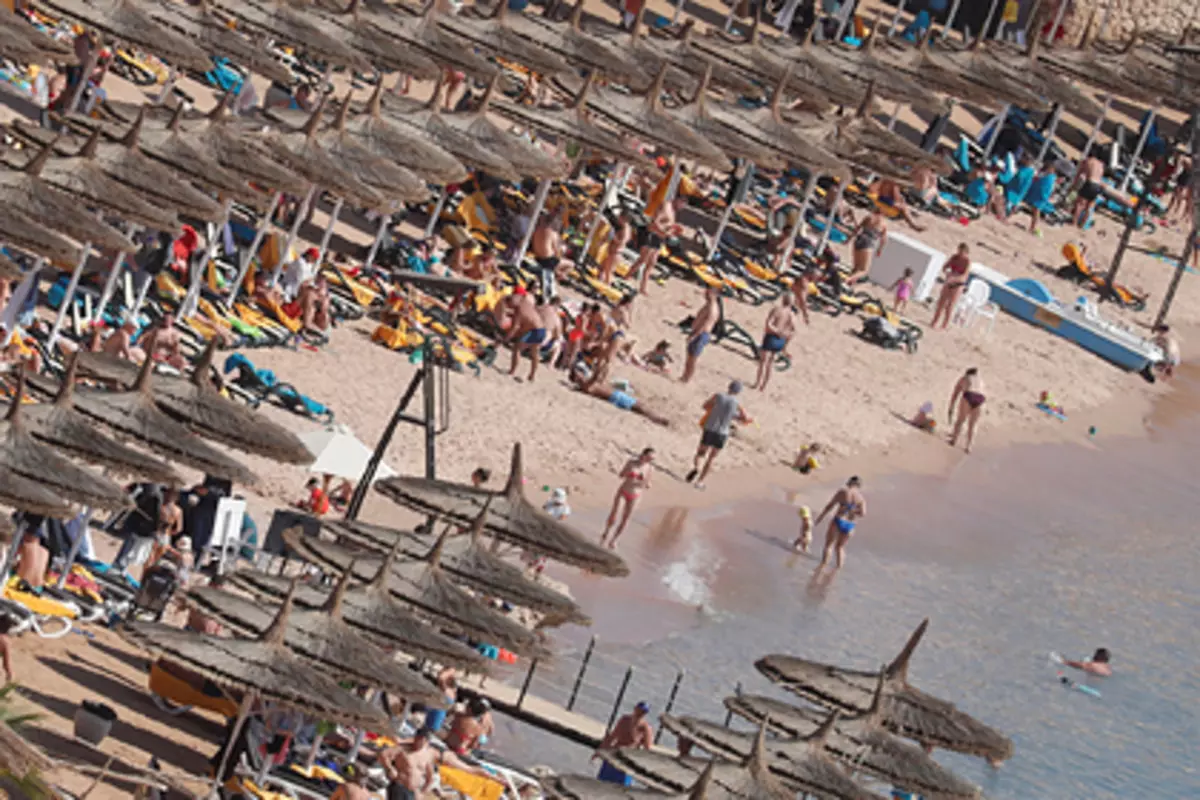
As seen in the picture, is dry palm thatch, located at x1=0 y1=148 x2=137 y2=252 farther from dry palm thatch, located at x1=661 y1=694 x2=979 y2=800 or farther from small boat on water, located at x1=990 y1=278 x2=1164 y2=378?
small boat on water, located at x1=990 y1=278 x2=1164 y2=378

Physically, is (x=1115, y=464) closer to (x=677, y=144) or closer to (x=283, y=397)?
(x=677, y=144)

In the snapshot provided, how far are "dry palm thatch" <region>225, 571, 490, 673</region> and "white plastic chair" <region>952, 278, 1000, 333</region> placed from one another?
18.6m

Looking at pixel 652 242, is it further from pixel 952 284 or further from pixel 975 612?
pixel 975 612

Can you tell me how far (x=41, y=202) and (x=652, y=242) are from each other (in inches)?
468

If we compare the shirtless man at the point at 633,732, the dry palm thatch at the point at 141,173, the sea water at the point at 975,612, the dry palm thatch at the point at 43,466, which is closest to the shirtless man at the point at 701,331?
the sea water at the point at 975,612

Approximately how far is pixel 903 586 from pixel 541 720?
23.8ft

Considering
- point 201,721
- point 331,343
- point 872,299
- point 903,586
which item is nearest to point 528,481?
point 331,343

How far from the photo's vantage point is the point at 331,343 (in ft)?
78.6

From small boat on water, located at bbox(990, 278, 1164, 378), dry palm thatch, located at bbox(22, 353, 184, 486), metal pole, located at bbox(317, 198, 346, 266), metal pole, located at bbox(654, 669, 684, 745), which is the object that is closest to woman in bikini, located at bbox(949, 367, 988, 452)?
small boat on water, located at bbox(990, 278, 1164, 378)

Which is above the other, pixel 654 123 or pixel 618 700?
pixel 654 123

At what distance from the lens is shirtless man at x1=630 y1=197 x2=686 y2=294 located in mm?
28750

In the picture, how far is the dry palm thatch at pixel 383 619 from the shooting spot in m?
15.4

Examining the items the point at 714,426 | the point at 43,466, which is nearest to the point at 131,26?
the point at 714,426

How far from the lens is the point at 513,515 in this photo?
1748cm
